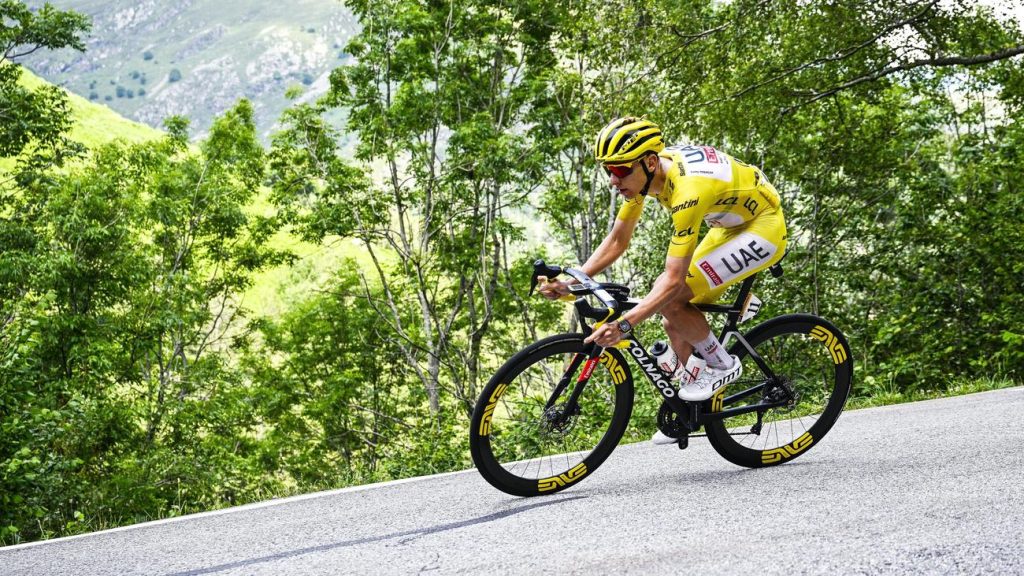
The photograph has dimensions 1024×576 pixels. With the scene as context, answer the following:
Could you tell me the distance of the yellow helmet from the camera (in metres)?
3.87

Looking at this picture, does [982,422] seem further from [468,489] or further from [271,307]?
[271,307]

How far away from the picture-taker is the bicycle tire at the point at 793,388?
450cm

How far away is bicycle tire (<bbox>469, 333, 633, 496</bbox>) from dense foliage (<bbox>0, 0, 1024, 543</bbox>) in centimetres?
239

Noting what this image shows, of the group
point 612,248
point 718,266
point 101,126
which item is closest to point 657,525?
point 718,266

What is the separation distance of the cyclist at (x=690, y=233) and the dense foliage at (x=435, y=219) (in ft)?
10.6

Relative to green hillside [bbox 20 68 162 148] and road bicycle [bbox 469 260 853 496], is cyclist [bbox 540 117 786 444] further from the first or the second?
green hillside [bbox 20 68 162 148]

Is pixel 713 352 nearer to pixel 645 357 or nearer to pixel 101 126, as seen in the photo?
pixel 645 357

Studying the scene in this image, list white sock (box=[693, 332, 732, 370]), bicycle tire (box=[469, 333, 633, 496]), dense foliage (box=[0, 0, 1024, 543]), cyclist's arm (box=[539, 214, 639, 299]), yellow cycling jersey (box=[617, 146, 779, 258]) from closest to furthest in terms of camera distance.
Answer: yellow cycling jersey (box=[617, 146, 779, 258]) → bicycle tire (box=[469, 333, 633, 496]) → white sock (box=[693, 332, 732, 370]) → cyclist's arm (box=[539, 214, 639, 299]) → dense foliage (box=[0, 0, 1024, 543])

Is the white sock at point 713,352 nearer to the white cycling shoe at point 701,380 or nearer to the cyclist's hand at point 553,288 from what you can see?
the white cycling shoe at point 701,380

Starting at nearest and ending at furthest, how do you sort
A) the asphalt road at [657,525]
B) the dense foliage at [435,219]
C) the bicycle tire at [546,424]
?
the asphalt road at [657,525] < the bicycle tire at [546,424] < the dense foliage at [435,219]

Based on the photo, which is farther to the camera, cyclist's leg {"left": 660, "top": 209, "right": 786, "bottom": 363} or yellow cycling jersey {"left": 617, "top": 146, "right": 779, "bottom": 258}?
cyclist's leg {"left": 660, "top": 209, "right": 786, "bottom": 363}

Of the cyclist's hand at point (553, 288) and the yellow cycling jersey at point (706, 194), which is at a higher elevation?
the yellow cycling jersey at point (706, 194)

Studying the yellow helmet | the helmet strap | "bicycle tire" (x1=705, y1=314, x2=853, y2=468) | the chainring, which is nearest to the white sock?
"bicycle tire" (x1=705, y1=314, x2=853, y2=468)

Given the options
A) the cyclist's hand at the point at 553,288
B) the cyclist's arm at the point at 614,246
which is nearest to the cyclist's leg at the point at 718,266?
the cyclist's arm at the point at 614,246
